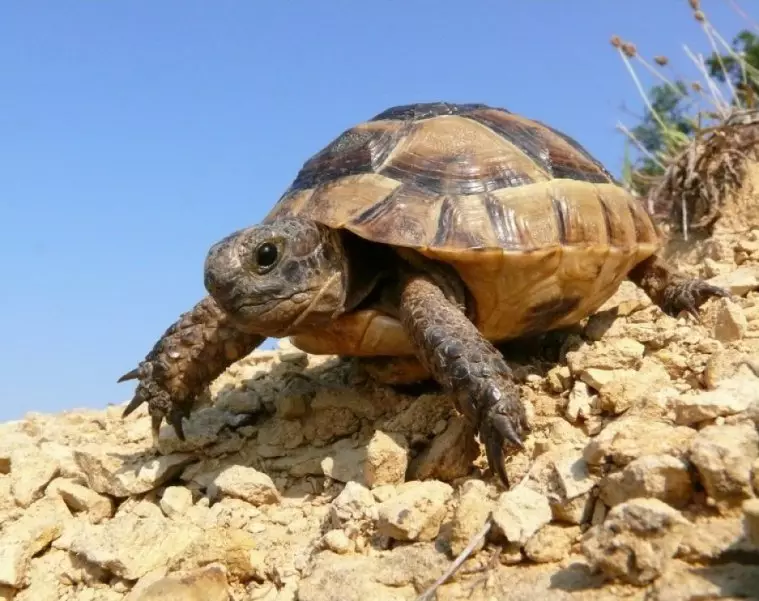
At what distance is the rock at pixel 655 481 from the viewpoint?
1.86 m

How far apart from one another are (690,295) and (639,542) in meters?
2.46

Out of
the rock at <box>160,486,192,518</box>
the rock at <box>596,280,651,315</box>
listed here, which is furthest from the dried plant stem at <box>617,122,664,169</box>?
the rock at <box>160,486,192,518</box>

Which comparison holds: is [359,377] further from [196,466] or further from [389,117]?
[389,117]

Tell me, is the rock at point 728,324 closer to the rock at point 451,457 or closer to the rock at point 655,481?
the rock at point 451,457

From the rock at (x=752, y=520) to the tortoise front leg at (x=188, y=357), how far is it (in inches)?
103

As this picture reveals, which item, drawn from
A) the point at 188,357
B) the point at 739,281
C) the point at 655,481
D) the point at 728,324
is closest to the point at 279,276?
the point at 188,357

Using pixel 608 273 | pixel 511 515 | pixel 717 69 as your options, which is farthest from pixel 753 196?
pixel 717 69

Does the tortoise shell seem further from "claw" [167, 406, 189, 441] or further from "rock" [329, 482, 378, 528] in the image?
"rock" [329, 482, 378, 528]

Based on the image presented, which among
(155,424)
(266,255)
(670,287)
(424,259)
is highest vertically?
(266,255)

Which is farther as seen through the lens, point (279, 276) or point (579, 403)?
point (279, 276)

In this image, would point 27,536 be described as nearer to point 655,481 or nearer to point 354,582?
point 354,582

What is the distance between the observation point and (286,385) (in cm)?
418

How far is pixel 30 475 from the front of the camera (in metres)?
3.57

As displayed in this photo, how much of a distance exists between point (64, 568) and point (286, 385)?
157 cm
